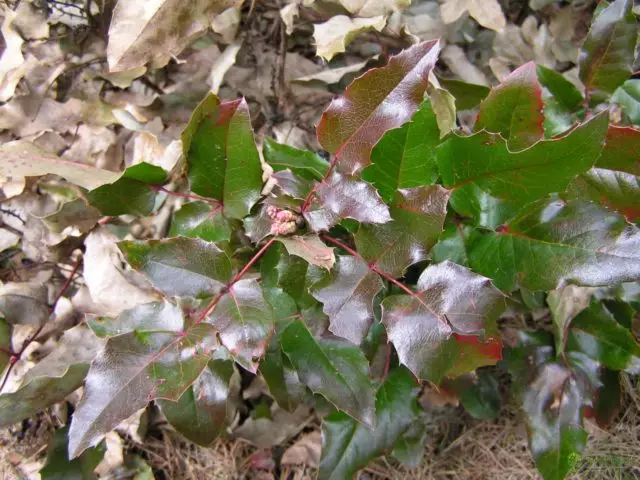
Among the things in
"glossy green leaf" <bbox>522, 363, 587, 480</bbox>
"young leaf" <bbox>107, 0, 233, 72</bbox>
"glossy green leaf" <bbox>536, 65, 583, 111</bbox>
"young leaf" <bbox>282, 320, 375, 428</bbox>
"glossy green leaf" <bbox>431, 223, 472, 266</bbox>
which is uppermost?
"young leaf" <bbox>107, 0, 233, 72</bbox>

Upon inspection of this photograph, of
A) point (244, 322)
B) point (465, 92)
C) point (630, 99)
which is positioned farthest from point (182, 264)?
point (630, 99)

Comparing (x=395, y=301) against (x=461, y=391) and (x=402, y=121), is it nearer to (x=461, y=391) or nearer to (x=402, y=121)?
(x=402, y=121)

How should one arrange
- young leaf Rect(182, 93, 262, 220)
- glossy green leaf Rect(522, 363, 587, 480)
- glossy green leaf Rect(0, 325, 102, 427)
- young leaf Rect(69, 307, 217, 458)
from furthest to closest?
glossy green leaf Rect(522, 363, 587, 480) → glossy green leaf Rect(0, 325, 102, 427) → young leaf Rect(182, 93, 262, 220) → young leaf Rect(69, 307, 217, 458)

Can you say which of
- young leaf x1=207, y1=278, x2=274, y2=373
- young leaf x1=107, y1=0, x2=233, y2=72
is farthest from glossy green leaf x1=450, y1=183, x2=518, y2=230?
young leaf x1=107, y1=0, x2=233, y2=72

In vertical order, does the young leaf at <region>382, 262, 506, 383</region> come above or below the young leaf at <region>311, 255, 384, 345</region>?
below

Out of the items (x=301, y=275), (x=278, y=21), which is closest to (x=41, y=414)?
(x=301, y=275)

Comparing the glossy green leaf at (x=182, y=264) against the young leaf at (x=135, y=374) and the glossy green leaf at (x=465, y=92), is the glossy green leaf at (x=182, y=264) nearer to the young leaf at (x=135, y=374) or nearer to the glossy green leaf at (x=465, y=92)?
the young leaf at (x=135, y=374)

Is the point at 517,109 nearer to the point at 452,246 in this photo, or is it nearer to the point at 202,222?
the point at 452,246

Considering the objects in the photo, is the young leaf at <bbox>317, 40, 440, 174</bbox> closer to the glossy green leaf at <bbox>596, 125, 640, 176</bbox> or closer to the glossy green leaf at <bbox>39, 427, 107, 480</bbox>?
the glossy green leaf at <bbox>596, 125, 640, 176</bbox>
